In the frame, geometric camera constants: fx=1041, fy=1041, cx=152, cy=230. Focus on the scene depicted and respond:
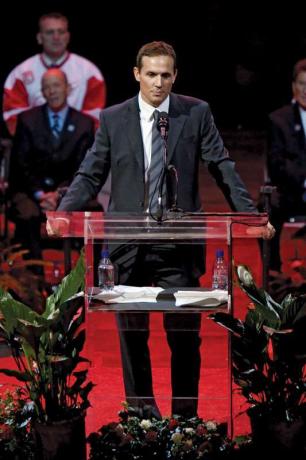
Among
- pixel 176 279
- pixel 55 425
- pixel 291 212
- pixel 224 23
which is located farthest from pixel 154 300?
pixel 224 23

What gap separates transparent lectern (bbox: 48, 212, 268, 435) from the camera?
4055 mm

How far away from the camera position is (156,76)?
4.31 meters

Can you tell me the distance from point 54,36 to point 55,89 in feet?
2.24

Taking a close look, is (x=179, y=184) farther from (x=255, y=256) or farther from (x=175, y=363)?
(x=255, y=256)

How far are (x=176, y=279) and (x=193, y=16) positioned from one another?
484 cm

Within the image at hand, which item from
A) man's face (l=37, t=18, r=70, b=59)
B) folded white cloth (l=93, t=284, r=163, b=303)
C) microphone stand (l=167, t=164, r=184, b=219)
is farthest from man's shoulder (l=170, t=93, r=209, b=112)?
man's face (l=37, t=18, r=70, b=59)

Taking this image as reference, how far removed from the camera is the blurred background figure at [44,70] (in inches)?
320

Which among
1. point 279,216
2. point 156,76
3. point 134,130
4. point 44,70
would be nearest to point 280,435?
point 134,130

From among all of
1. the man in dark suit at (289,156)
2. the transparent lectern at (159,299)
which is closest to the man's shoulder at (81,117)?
the man in dark suit at (289,156)

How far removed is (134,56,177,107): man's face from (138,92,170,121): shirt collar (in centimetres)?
8

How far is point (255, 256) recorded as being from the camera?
8.17 m

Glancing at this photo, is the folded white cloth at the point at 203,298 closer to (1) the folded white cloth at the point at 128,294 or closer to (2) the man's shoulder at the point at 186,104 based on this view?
(1) the folded white cloth at the point at 128,294

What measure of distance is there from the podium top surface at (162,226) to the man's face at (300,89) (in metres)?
3.60

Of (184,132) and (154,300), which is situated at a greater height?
(184,132)
